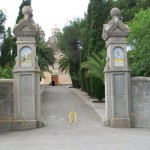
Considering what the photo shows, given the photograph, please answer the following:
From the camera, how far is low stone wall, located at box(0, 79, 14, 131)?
15.9 metres

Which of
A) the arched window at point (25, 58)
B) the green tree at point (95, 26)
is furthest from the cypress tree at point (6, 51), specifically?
the arched window at point (25, 58)

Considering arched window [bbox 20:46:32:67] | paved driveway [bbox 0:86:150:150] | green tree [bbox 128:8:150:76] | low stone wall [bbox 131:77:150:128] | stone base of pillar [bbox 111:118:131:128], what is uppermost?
green tree [bbox 128:8:150:76]

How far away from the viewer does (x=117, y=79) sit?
16672mm

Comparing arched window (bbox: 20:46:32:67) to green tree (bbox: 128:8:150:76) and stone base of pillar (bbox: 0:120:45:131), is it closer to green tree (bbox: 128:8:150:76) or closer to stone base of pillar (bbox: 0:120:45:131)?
stone base of pillar (bbox: 0:120:45:131)

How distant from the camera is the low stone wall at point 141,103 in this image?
16.6 meters

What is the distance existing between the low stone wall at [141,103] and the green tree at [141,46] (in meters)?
6.90

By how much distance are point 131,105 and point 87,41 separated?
56.5ft

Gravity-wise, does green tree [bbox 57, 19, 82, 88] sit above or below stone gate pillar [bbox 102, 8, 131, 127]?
above

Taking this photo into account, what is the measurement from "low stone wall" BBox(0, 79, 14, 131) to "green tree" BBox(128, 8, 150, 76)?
1032cm

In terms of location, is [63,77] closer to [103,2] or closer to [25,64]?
[103,2]

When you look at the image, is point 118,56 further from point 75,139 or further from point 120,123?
point 75,139

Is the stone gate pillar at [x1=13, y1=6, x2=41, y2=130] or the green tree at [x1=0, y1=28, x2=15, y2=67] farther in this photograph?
the green tree at [x1=0, y1=28, x2=15, y2=67]

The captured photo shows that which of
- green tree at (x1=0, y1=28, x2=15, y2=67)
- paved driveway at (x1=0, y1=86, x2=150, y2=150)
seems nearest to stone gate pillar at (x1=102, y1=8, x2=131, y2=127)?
paved driveway at (x1=0, y1=86, x2=150, y2=150)

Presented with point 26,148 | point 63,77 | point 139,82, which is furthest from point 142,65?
point 63,77
